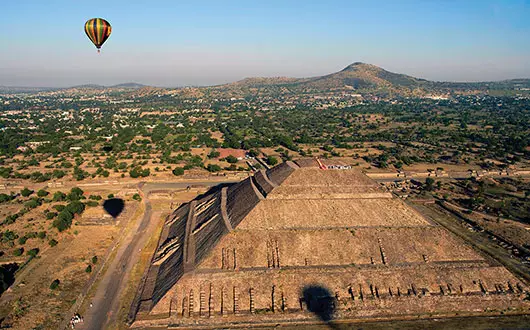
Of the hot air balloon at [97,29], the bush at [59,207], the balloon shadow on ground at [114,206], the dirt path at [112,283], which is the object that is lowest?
the dirt path at [112,283]

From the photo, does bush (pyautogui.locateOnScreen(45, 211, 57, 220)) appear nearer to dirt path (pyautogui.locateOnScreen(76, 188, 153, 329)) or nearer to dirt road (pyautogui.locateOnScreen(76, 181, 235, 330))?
dirt road (pyautogui.locateOnScreen(76, 181, 235, 330))

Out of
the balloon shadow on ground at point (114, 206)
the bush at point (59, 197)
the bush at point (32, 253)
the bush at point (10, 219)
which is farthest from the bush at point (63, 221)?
the bush at point (59, 197)

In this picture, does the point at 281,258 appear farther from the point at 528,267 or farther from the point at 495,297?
the point at 528,267

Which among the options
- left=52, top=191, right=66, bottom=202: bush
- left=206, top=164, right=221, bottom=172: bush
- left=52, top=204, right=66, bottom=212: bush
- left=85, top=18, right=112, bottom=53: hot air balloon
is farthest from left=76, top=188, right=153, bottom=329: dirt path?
left=206, top=164, right=221, bottom=172: bush

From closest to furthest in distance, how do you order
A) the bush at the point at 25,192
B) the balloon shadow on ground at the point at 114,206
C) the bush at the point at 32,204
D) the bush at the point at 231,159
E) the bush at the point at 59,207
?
the bush at the point at 59,207 < the balloon shadow on ground at the point at 114,206 < the bush at the point at 32,204 < the bush at the point at 25,192 < the bush at the point at 231,159

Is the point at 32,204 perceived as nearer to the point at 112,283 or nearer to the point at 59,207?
the point at 59,207

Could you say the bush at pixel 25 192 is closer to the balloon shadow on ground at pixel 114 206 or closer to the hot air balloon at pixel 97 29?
the balloon shadow on ground at pixel 114 206

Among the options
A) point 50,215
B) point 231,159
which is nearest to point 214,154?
point 231,159
